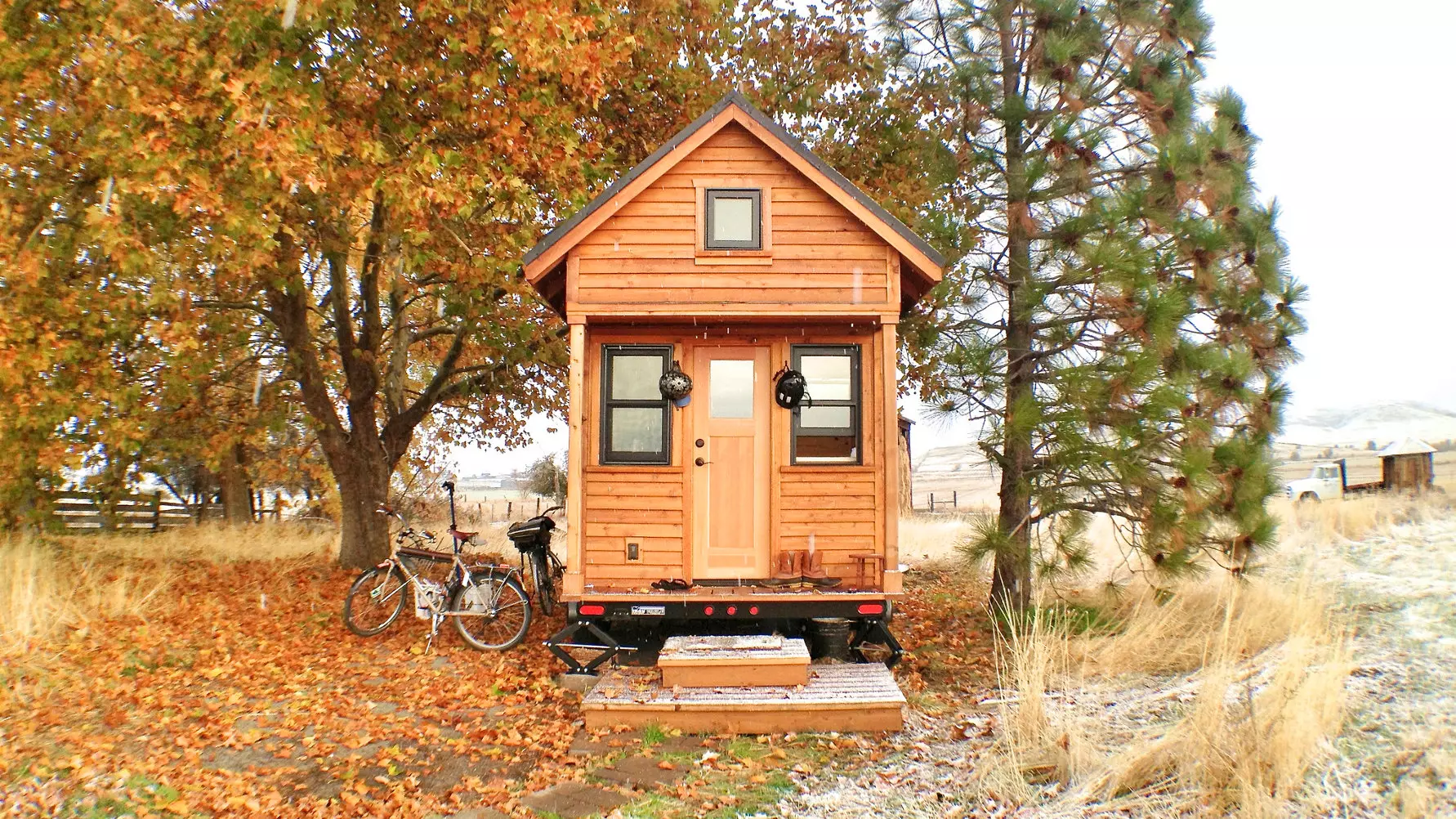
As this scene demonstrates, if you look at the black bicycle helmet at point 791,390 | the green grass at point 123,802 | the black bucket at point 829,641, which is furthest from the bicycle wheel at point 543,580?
the green grass at point 123,802

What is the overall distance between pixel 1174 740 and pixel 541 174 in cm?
895

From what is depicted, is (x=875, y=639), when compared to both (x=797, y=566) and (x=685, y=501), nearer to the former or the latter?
(x=797, y=566)

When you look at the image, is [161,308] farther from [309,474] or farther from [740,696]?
[309,474]

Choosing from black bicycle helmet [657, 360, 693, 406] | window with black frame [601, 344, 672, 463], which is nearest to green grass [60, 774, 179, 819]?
window with black frame [601, 344, 672, 463]

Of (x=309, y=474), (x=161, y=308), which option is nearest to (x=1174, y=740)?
(x=161, y=308)

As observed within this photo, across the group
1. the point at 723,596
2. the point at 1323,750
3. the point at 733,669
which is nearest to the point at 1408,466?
the point at 723,596

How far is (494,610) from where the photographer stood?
9.94m

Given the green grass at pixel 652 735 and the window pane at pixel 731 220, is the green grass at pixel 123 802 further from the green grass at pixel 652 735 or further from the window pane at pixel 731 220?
the window pane at pixel 731 220

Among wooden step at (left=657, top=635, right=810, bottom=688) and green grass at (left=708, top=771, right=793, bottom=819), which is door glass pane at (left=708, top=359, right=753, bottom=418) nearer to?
wooden step at (left=657, top=635, right=810, bottom=688)

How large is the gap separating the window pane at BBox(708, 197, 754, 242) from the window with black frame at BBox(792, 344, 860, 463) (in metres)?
1.25

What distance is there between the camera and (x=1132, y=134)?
420 inches

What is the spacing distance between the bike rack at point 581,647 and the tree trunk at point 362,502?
605cm

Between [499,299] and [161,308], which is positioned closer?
[161,308]

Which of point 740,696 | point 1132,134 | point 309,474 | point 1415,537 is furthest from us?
point 309,474
